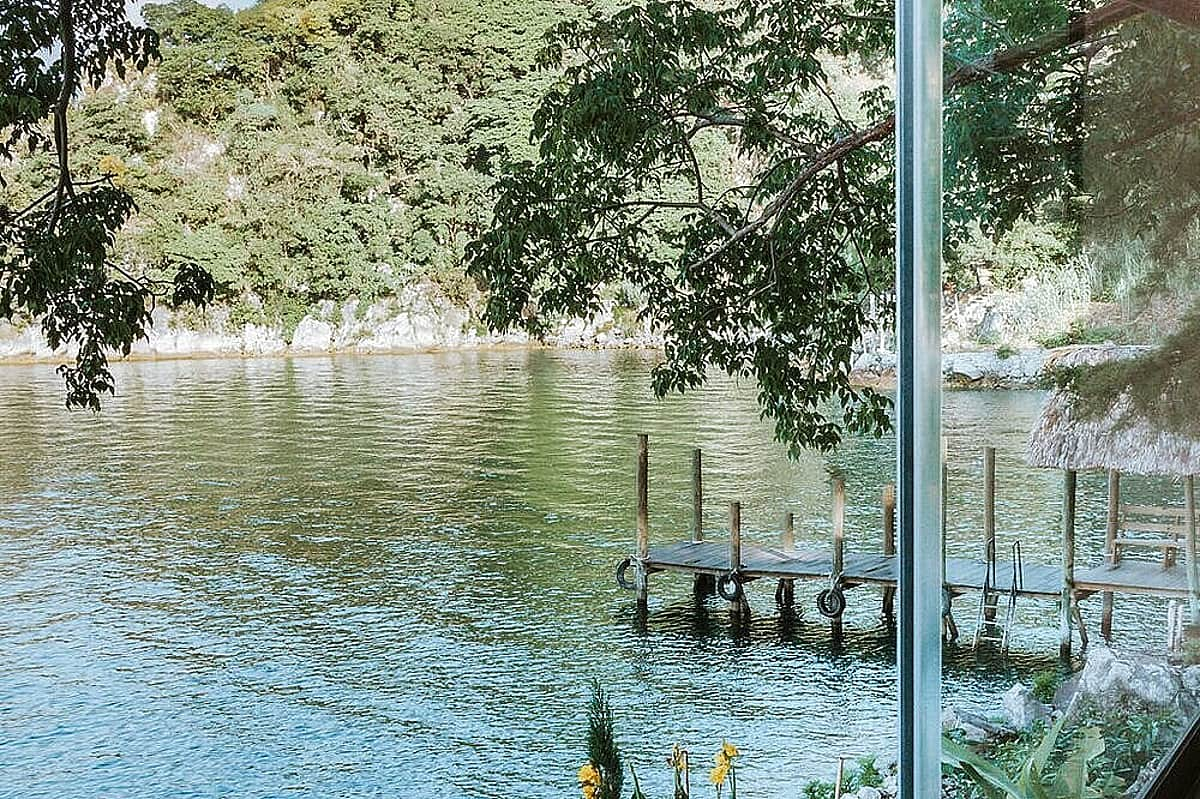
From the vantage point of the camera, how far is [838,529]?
6207mm

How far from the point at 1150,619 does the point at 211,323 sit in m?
5.99

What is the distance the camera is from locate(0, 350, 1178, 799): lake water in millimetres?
6156

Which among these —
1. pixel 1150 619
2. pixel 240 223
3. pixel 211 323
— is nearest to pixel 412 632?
pixel 211 323

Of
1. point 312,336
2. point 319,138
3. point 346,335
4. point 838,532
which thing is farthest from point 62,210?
point 838,532

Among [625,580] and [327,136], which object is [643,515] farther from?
[327,136]

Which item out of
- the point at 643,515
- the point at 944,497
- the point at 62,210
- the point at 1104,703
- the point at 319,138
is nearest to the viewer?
the point at 944,497

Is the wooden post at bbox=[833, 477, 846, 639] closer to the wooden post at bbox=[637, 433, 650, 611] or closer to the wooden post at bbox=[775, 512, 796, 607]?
the wooden post at bbox=[775, 512, 796, 607]

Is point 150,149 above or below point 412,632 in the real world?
above

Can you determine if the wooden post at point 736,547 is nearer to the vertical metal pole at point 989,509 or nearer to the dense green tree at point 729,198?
the dense green tree at point 729,198

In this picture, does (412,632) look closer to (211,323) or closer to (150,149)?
(211,323)

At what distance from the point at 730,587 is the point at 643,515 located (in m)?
0.58

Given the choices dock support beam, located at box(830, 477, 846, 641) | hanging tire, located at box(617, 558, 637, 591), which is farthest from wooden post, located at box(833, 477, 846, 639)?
hanging tire, located at box(617, 558, 637, 591)

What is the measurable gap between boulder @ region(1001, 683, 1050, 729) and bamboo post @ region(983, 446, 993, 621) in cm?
5

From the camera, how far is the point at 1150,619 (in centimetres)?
113
